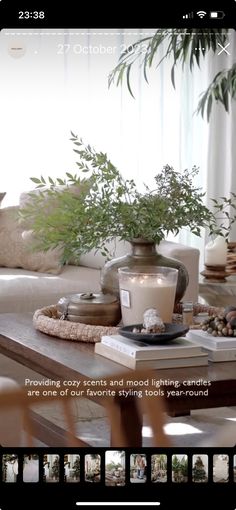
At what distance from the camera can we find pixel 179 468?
0.99 metres

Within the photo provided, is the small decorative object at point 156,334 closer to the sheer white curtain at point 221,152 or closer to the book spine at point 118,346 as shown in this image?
the book spine at point 118,346

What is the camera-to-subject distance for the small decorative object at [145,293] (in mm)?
1565

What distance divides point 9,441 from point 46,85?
1.22m

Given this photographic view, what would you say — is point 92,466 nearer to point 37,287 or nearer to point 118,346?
point 118,346

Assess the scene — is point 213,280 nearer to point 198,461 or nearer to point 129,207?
point 129,207

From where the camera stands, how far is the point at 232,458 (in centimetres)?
98

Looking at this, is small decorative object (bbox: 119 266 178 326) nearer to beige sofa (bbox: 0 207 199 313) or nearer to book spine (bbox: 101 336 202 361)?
book spine (bbox: 101 336 202 361)

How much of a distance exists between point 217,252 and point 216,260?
2 cm

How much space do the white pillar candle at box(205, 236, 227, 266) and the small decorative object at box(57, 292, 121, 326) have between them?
985mm

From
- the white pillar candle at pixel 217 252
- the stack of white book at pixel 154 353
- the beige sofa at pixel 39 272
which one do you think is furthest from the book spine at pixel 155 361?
the white pillar candle at pixel 217 252

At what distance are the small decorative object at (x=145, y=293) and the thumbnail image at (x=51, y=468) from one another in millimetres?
599

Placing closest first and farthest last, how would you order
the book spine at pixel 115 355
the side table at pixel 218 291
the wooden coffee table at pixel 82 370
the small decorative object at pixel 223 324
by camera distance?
the wooden coffee table at pixel 82 370
the book spine at pixel 115 355
the small decorative object at pixel 223 324
the side table at pixel 218 291

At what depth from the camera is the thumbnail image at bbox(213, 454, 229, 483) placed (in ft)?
3.22
